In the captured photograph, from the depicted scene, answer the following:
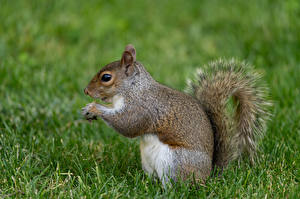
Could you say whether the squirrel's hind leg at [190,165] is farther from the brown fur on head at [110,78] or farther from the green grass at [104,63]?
the brown fur on head at [110,78]

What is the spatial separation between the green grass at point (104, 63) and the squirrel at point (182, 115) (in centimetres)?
12

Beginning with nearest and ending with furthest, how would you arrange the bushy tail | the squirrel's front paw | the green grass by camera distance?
the green grass
the squirrel's front paw
the bushy tail

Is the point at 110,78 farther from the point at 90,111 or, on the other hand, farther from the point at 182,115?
the point at 182,115

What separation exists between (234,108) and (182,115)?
43cm

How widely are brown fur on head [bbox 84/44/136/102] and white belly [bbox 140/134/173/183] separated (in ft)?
1.11

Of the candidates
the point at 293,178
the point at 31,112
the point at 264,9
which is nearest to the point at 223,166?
the point at 293,178

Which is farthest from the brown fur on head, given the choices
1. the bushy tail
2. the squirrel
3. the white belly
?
the bushy tail

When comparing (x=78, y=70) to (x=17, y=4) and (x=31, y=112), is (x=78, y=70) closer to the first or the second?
(x=31, y=112)

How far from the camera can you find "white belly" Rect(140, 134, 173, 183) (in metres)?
2.48

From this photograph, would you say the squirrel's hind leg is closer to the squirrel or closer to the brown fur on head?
the squirrel

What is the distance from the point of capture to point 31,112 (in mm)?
3400

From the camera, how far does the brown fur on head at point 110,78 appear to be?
8.63 feet

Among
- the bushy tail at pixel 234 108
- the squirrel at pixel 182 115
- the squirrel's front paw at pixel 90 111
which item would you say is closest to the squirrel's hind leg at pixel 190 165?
the squirrel at pixel 182 115

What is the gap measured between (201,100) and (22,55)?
222 centimetres
